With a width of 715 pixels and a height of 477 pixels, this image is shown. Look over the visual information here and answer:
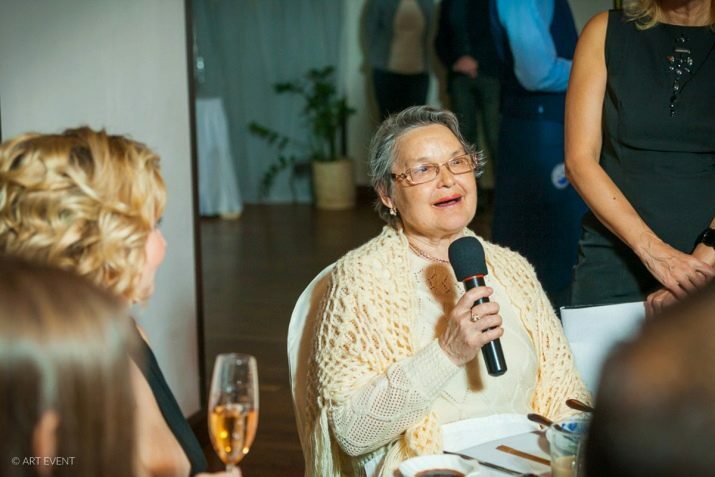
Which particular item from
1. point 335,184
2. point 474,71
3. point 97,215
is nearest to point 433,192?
point 97,215

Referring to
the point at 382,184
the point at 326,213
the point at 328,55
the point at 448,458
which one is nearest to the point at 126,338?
the point at 448,458

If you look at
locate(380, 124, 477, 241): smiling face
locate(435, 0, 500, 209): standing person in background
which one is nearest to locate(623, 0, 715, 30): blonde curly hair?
locate(380, 124, 477, 241): smiling face

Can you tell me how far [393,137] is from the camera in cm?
245

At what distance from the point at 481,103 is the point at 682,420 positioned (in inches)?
263

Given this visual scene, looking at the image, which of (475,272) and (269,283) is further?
(269,283)

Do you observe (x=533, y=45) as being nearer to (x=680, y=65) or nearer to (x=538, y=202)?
(x=538, y=202)

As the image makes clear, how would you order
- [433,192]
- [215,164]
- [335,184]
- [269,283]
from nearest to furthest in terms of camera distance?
[433,192], [269,283], [215,164], [335,184]

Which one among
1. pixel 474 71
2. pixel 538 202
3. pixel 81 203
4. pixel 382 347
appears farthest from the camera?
pixel 474 71

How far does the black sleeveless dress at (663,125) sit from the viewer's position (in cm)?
261

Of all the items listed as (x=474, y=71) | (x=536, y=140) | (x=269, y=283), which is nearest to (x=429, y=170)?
(x=536, y=140)

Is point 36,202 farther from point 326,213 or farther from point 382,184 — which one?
point 326,213

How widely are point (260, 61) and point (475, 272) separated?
28.8 feet

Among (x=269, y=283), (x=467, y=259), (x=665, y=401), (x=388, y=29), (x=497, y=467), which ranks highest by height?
(x=388, y=29)

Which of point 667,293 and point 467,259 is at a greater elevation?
point 467,259
